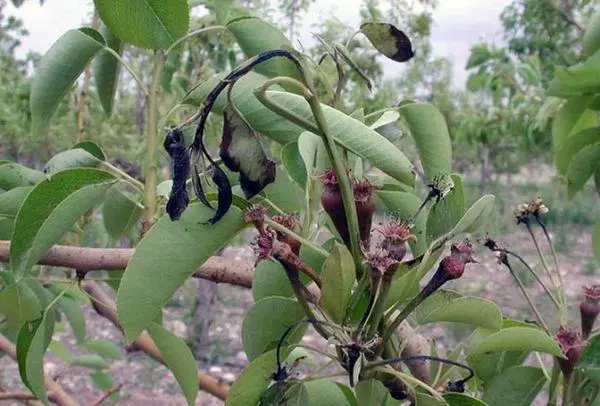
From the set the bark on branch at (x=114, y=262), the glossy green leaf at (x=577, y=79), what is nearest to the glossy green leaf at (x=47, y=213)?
the bark on branch at (x=114, y=262)

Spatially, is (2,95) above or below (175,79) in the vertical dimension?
below

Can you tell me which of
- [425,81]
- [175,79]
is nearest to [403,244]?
[175,79]

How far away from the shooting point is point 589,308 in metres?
0.54

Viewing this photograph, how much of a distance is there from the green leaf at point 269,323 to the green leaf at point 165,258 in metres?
0.06

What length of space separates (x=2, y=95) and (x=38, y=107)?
95.8 inches

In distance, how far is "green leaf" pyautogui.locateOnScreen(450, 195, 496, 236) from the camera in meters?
0.41

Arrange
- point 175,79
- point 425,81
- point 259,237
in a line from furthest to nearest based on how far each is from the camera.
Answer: point 425,81, point 175,79, point 259,237

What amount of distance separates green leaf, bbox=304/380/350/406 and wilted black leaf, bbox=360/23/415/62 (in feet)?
0.84

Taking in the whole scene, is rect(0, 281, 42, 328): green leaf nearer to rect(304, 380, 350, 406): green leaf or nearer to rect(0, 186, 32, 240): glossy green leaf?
rect(0, 186, 32, 240): glossy green leaf

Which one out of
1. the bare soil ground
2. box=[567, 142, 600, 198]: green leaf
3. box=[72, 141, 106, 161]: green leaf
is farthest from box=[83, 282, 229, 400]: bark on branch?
the bare soil ground

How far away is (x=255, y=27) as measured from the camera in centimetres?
63

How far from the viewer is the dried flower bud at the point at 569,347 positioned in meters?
0.52

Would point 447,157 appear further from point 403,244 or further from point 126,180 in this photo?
point 126,180

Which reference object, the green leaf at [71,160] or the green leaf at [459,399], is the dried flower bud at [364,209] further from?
the green leaf at [71,160]
